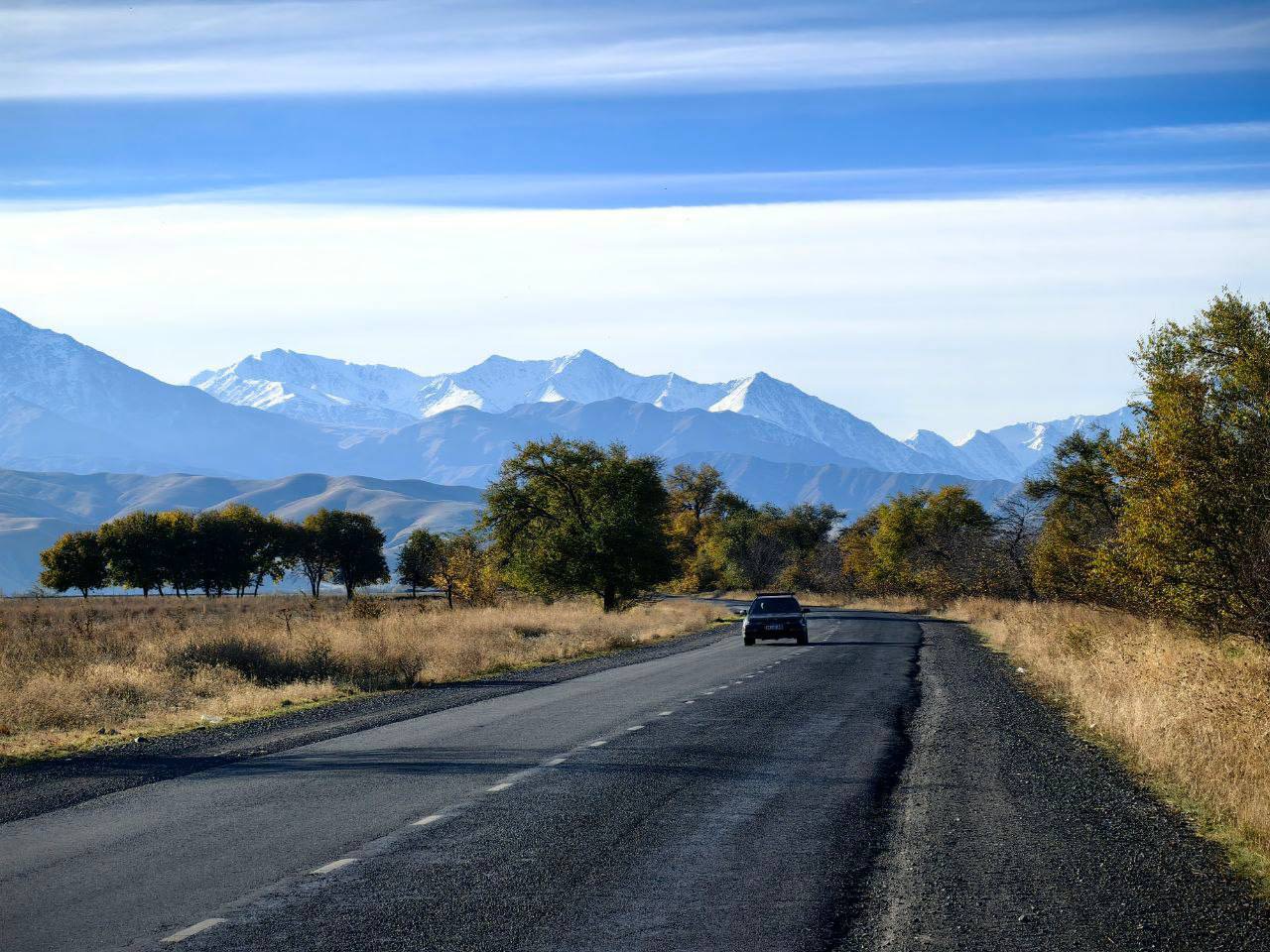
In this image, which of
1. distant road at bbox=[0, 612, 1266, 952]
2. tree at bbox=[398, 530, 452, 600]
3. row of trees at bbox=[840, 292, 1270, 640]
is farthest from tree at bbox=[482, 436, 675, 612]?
tree at bbox=[398, 530, 452, 600]

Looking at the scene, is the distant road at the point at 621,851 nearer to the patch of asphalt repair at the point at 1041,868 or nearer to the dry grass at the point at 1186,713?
the patch of asphalt repair at the point at 1041,868

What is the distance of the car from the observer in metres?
37.3

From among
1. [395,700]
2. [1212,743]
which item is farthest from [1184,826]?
[395,700]

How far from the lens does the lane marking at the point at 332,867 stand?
8.01m

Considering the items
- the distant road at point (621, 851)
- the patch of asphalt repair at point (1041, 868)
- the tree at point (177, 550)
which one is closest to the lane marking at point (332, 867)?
the distant road at point (621, 851)

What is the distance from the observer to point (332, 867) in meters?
8.16

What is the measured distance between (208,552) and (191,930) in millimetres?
115908

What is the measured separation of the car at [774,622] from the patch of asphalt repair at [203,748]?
13.9 m

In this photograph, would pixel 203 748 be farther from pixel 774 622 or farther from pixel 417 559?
pixel 417 559

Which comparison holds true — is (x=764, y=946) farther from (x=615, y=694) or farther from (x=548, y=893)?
(x=615, y=694)

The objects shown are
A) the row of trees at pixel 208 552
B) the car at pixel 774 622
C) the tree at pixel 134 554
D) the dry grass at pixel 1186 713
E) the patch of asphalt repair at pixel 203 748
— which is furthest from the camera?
the row of trees at pixel 208 552

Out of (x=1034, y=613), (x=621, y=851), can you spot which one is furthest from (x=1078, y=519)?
(x=621, y=851)

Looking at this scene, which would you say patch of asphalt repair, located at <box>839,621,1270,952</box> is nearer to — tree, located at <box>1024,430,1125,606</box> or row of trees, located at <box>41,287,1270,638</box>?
row of trees, located at <box>41,287,1270,638</box>

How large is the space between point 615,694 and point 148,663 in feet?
30.1
